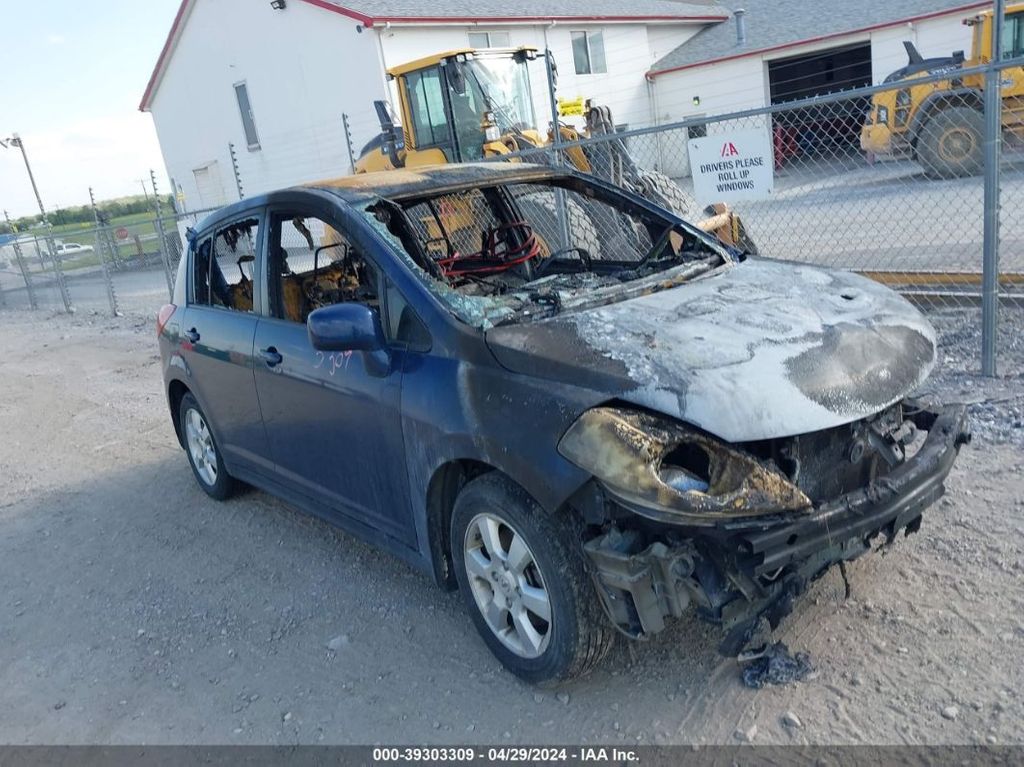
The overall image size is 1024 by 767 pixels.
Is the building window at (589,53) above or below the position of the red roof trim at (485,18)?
below

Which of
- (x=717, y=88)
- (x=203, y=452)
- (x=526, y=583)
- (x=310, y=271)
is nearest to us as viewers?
(x=526, y=583)

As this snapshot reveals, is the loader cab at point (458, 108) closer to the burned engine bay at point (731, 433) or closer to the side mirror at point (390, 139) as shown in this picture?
the side mirror at point (390, 139)

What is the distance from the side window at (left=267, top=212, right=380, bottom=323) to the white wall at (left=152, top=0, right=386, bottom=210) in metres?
16.6

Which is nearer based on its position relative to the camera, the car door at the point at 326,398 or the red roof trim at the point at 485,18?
the car door at the point at 326,398

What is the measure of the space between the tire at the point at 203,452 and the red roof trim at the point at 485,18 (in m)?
16.7

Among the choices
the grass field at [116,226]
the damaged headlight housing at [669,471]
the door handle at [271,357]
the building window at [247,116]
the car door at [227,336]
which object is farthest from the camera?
the building window at [247,116]

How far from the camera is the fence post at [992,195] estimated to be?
194 inches

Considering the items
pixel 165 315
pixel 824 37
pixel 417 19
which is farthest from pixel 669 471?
pixel 824 37

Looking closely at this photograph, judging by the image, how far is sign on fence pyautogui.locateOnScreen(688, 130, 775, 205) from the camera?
6.40m

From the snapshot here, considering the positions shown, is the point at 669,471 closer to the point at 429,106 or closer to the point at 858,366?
the point at 858,366

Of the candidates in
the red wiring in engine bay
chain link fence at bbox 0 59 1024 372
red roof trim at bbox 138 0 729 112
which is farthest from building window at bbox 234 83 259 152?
the red wiring in engine bay

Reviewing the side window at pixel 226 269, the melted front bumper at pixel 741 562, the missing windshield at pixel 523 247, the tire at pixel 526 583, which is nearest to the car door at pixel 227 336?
the side window at pixel 226 269

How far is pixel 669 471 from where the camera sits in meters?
2.67

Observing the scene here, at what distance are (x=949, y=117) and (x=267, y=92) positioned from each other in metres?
17.9
